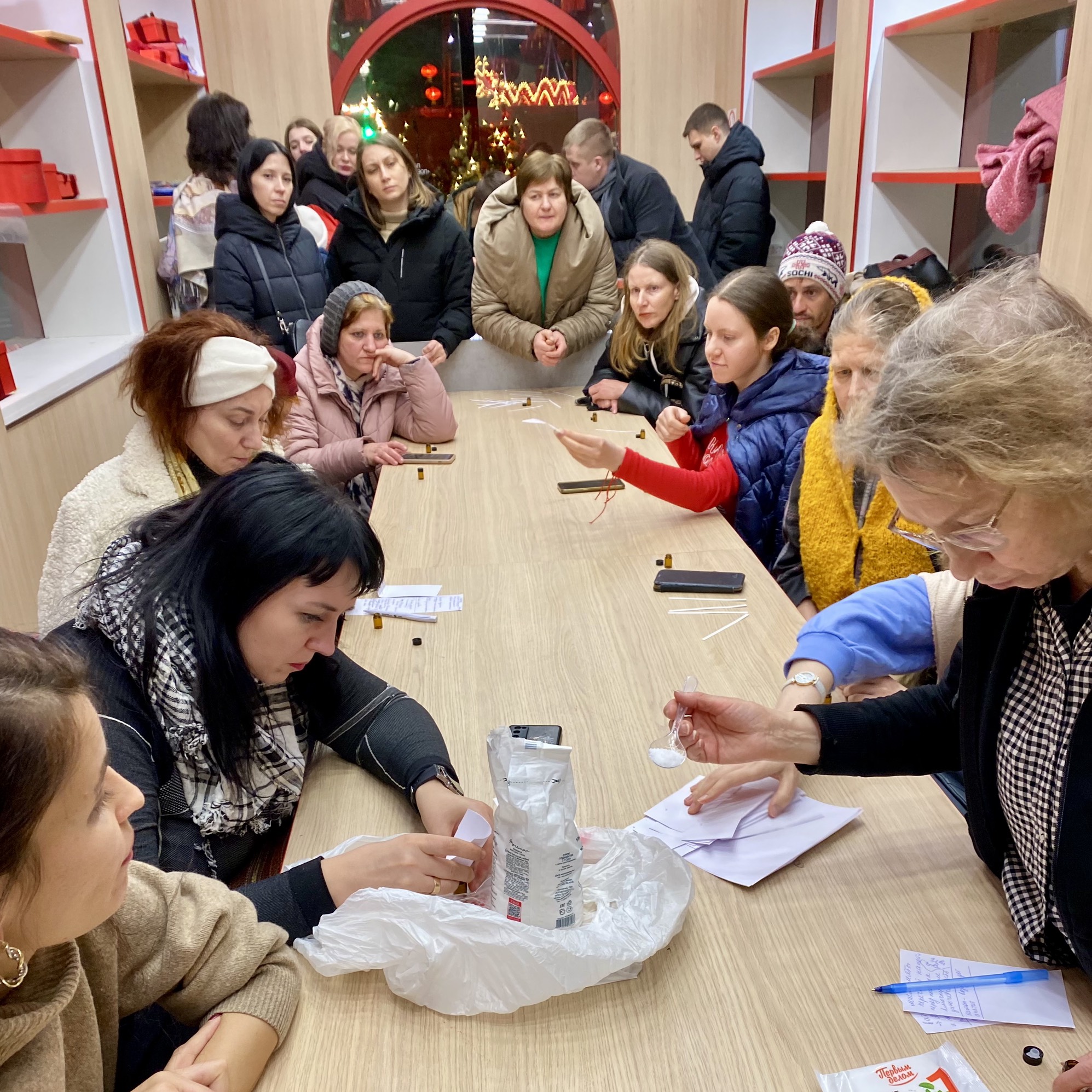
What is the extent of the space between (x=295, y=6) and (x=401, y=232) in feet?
10.8

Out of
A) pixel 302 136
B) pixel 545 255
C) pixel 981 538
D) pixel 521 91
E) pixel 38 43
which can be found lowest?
pixel 981 538

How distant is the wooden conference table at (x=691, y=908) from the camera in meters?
0.87

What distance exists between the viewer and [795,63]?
498 centimetres

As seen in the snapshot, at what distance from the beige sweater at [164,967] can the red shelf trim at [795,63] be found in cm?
466

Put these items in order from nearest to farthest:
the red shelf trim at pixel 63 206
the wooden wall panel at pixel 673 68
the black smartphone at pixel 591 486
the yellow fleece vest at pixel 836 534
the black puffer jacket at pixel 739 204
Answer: the yellow fleece vest at pixel 836 534 → the black smartphone at pixel 591 486 → the red shelf trim at pixel 63 206 → the black puffer jacket at pixel 739 204 → the wooden wall panel at pixel 673 68

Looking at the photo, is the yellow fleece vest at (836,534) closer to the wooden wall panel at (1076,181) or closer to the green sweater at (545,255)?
the wooden wall panel at (1076,181)

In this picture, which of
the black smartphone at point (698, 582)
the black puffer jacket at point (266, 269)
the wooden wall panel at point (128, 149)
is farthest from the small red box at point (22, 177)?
the black smartphone at point (698, 582)

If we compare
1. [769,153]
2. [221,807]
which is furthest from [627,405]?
[769,153]

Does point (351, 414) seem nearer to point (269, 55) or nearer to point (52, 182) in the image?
point (52, 182)

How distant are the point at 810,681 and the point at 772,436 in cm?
110

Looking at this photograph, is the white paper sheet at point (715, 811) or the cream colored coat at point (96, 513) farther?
the cream colored coat at point (96, 513)

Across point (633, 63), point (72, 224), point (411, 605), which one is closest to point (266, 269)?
point (72, 224)

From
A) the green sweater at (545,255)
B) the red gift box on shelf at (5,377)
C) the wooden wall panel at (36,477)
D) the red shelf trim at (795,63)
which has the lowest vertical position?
the wooden wall panel at (36,477)

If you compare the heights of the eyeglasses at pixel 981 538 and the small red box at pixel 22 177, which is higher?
the small red box at pixel 22 177
